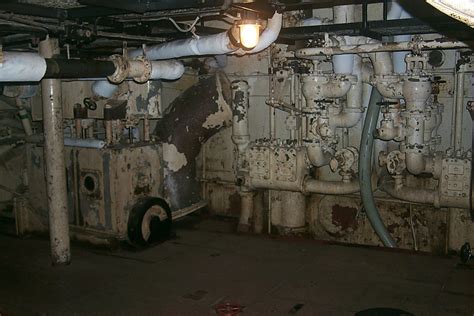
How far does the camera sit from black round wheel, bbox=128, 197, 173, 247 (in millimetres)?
5891

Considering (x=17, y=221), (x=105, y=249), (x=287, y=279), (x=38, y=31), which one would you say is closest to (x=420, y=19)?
(x=287, y=279)

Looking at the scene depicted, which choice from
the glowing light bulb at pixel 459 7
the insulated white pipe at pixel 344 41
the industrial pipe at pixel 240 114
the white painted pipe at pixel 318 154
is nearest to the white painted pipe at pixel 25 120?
the industrial pipe at pixel 240 114

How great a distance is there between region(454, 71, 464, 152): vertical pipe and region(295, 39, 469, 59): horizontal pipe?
78 centimetres

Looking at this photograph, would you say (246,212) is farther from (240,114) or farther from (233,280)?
(233,280)

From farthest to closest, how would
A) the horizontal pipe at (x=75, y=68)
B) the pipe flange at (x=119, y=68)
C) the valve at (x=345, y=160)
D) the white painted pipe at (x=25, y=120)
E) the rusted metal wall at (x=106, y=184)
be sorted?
1. the white painted pipe at (x=25, y=120)
2. the valve at (x=345, y=160)
3. the rusted metal wall at (x=106, y=184)
4. the pipe flange at (x=119, y=68)
5. the horizontal pipe at (x=75, y=68)

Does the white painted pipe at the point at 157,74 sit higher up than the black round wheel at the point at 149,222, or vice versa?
the white painted pipe at the point at 157,74

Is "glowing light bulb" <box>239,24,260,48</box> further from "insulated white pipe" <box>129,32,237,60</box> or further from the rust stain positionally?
the rust stain

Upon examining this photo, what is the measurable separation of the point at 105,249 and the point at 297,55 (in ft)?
11.0

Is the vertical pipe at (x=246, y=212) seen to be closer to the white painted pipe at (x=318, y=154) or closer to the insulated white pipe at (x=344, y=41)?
the white painted pipe at (x=318, y=154)

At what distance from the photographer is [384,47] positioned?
16.7ft

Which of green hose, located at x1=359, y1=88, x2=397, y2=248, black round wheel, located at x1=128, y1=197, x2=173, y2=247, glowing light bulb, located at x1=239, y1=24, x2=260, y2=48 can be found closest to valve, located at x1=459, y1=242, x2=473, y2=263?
green hose, located at x1=359, y1=88, x2=397, y2=248

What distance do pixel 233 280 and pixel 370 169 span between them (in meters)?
2.18

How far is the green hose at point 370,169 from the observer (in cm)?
569

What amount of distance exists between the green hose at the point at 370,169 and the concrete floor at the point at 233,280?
291mm
